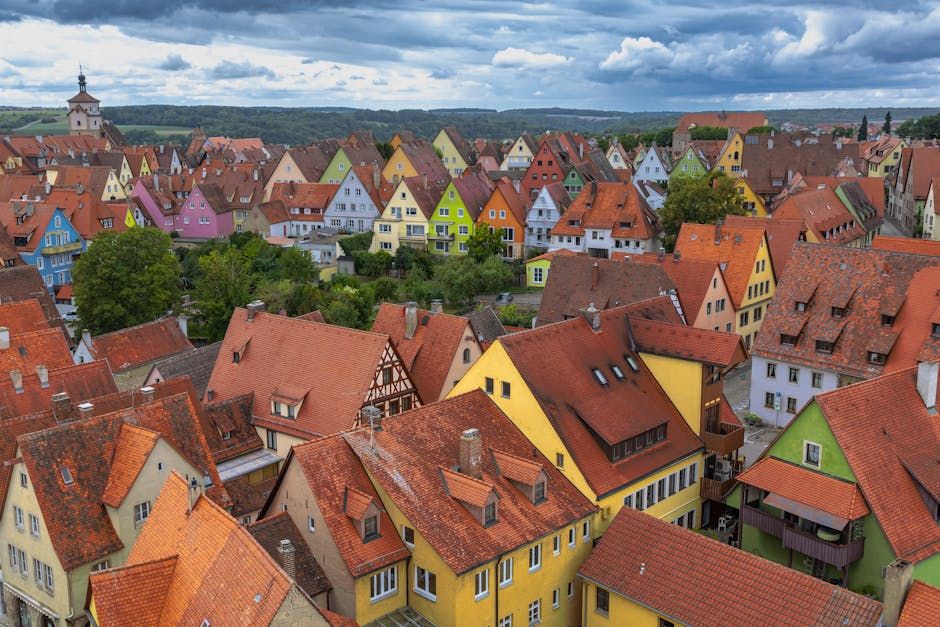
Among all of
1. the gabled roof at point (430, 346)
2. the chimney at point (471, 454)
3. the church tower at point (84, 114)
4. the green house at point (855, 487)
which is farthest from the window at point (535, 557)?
the church tower at point (84, 114)

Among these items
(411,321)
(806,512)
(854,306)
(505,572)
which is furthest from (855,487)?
(411,321)

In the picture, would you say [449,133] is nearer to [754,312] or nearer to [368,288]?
[368,288]

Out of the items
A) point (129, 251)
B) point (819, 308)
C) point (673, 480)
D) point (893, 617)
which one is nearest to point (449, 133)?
point (129, 251)

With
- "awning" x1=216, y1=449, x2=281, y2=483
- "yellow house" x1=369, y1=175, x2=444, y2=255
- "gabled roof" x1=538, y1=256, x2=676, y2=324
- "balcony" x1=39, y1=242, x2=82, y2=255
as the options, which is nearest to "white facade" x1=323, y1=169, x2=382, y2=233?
"yellow house" x1=369, y1=175, x2=444, y2=255

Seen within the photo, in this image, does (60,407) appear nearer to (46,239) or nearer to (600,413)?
(600,413)

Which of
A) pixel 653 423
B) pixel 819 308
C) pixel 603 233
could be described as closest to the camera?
pixel 653 423

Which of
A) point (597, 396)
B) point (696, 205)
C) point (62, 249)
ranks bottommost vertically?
point (62, 249)
